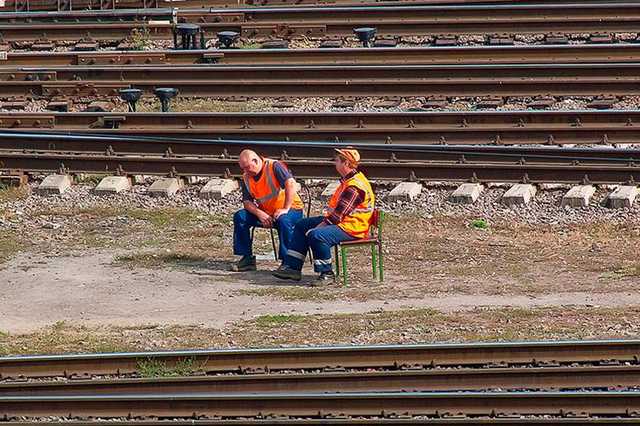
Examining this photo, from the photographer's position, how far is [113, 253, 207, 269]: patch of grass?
16109 millimetres

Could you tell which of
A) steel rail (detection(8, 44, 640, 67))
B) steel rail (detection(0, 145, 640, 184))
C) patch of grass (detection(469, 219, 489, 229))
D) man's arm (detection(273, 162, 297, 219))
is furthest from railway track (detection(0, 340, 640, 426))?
steel rail (detection(8, 44, 640, 67))

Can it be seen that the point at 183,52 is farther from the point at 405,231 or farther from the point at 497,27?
the point at 405,231

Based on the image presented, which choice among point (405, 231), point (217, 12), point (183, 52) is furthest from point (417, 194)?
point (217, 12)

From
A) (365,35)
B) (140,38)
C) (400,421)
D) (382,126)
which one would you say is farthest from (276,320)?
(140,38)

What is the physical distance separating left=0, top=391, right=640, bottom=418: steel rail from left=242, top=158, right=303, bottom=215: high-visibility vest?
4186mm

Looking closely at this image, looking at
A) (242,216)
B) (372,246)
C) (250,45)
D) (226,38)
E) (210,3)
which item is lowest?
(372,246)

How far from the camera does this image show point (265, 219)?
51.6 feet

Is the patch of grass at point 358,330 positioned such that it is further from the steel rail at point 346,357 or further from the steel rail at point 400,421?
the steel rail at point 400,421

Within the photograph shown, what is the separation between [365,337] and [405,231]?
3.77 meters

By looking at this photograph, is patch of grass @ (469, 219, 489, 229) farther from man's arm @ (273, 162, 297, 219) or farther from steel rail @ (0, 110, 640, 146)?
man's arm @ (273, 162, 297, 219)

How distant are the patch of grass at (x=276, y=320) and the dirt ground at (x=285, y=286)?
0.05 ft

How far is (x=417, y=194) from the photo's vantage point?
58.7 feet

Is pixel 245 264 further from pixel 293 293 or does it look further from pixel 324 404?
pixel 324 404

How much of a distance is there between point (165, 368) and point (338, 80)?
367 inches
